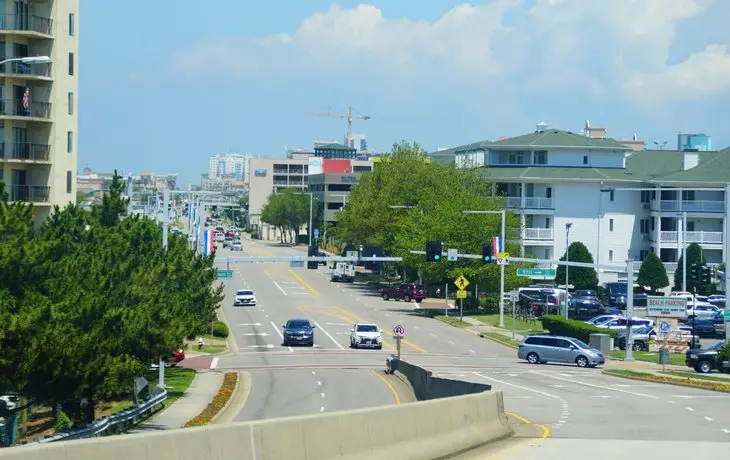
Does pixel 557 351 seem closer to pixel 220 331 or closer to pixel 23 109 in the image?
pixel 220 331

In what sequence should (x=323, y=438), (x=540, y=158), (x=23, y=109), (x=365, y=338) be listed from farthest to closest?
(x=540, y=158) < (x=365, y=338) < (x=23, y=109) < (x=323, y=438)

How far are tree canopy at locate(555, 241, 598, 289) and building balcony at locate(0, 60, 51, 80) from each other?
50530 mm

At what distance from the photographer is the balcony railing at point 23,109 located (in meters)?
60.5

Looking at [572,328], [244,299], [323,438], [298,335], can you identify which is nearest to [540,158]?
[244,299]

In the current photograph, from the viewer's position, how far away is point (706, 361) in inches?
2154

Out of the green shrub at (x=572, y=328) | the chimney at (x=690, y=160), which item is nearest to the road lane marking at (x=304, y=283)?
the green shrub at (x=572, y=328)

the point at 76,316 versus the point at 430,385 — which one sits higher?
the point at 76,316

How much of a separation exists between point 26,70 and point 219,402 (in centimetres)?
2982

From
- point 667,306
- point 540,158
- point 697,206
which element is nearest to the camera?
point 667,306

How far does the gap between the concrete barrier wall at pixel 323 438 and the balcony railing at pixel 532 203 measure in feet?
276

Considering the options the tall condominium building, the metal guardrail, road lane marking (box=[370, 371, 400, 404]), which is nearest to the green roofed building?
the tall condominium building

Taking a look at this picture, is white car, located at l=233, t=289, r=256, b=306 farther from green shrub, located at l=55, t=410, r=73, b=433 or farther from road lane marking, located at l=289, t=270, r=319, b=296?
green shrub, located at l=55, t=410, r=73, b=433

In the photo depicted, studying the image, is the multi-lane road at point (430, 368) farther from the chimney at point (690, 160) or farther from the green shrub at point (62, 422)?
the chimney at point (690, 160)

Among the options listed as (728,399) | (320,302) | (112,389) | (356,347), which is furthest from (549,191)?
(112,389)
